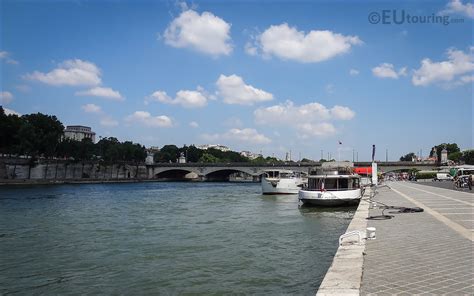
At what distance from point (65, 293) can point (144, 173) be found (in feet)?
441

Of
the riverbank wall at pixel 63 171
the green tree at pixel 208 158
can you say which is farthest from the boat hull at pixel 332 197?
the green tree at pixel 208 158

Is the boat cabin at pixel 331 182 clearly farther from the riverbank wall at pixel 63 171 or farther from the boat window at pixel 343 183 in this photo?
the riverbank wall at pixel 63 171

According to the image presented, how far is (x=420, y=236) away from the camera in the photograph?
12484mm

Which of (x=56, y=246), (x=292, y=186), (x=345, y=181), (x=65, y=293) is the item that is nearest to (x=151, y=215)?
(x=56, y=246)

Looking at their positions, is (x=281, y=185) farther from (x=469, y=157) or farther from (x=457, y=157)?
(x=457, y=157)

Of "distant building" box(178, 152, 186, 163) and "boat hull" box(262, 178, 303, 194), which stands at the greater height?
"distant building" box(178, 152, 186, 163)

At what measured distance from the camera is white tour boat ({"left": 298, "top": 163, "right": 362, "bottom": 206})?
32375 mm

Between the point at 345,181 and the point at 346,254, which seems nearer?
the point at 346,254

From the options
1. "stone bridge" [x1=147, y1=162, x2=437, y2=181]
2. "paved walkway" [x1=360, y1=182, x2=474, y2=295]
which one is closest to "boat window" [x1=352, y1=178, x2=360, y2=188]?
"paved walkway" [x1=360, y1=182, x2=474, y2=295]

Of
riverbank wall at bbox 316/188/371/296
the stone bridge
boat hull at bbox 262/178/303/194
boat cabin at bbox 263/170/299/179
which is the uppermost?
the stone bridge

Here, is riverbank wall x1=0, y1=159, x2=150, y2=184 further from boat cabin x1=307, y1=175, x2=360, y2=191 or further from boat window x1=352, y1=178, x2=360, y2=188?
boat window x1=352, y1=178, x2=360, y2=188

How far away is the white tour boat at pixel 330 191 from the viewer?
32375mm

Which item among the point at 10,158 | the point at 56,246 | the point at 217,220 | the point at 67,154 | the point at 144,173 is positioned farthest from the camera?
the point at 144,173

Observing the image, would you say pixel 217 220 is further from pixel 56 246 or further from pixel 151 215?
pixel 56 246
